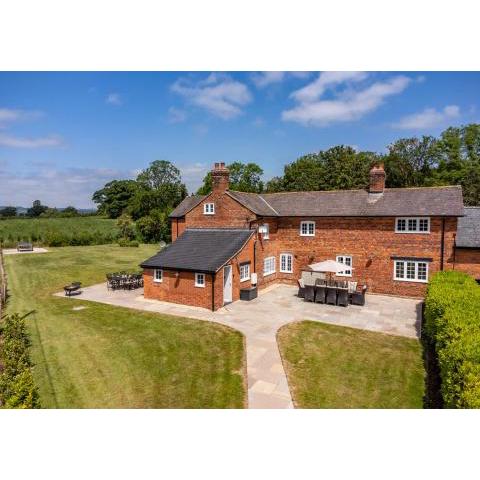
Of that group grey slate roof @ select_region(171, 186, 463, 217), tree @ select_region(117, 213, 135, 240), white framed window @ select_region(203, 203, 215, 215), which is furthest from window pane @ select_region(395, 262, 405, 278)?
tree @ select_region(117, 213, 135, 240)

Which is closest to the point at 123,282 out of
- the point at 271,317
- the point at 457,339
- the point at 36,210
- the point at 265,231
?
the point at 265,231

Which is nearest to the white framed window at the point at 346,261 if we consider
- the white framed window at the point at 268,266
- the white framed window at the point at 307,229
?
the white framed window at the point at 307,229

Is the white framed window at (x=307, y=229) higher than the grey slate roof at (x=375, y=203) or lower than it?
lower

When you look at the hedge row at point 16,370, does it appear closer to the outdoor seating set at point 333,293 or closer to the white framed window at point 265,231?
the outdoor seating set at point 333,293

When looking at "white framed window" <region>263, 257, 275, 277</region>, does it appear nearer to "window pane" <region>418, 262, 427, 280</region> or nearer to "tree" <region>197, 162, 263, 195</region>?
"window pane" <region>418, 262, 427, 280</region>

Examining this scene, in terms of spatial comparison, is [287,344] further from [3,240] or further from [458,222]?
[3,240]

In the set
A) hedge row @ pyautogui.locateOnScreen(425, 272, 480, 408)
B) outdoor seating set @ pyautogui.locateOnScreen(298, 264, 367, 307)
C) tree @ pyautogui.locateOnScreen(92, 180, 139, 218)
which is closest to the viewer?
hedge row @ pyautogui.locateOnScreen(425, 272, 480, 408)

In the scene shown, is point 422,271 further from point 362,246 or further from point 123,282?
point 123,282
